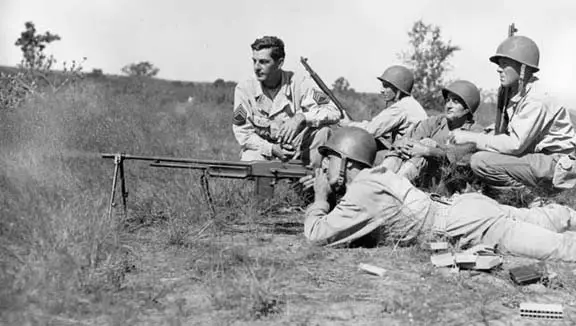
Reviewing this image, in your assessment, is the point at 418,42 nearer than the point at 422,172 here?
No

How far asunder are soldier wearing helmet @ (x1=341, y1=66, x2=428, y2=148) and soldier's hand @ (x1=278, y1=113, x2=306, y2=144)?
28.4 inches

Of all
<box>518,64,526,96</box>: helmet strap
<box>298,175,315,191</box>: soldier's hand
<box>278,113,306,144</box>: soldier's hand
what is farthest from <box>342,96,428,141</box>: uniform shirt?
<box>298,175,315,191</box>: soldier's hand

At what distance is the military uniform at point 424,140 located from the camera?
21.7 feet

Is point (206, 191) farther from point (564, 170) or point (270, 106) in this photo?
point (564, 170)

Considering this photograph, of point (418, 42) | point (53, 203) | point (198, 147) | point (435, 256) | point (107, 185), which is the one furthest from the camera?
point (418, 42)

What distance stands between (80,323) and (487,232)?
287 cm

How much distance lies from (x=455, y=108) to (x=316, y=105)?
141 cm

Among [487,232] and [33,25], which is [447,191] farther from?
[33,25]

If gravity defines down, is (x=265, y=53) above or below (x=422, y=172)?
above

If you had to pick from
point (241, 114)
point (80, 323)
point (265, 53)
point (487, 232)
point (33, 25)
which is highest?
point (33, 25)

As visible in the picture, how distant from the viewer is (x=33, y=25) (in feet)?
69.8

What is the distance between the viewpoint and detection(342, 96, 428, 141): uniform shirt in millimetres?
7352

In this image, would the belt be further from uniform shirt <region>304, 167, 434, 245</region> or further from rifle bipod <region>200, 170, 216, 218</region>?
rifle bipod <region>200, 170, 216, 218</region>

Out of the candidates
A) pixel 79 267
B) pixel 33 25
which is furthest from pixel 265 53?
pixel 33 25
